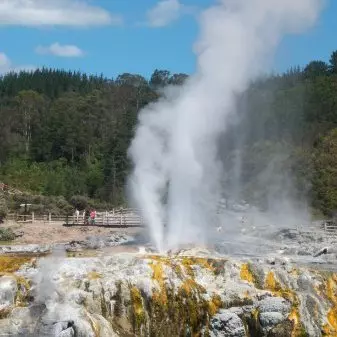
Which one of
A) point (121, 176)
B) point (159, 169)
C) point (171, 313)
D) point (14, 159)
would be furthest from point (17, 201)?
point (171, 313)

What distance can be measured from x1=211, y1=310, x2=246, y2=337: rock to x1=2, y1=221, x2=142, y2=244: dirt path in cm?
1687

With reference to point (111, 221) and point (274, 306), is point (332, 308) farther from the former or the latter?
point (111, 221)

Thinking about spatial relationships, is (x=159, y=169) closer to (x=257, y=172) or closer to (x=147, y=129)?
(x=147, y=129)

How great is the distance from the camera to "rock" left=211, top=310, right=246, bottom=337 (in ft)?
50.4

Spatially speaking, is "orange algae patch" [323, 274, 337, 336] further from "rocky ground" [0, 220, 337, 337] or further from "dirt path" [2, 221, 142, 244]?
"dirt path" [2, 221, 142, 244]

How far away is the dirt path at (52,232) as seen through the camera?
3203cm

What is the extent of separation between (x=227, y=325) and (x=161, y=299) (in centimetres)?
156

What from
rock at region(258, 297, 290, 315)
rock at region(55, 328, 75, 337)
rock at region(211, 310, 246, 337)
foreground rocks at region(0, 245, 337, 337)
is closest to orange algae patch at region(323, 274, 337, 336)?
foreground rocks at region(0, 245, 337, 337)

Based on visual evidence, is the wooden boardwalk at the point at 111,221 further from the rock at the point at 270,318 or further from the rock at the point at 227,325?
the rock at the point at 270,318

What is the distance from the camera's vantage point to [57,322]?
14398 millimetres

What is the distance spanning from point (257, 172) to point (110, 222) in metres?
23.1

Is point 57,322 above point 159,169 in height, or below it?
below

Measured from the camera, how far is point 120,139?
63.1 metres

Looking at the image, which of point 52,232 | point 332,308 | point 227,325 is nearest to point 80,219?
point 52,232
